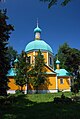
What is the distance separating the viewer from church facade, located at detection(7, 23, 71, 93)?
38.5 m

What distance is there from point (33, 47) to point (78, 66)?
13.2 m

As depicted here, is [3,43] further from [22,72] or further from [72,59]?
[72,59]

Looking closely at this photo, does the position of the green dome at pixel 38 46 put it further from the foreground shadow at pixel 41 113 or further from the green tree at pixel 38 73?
the foreground shadow at pixel 41 113

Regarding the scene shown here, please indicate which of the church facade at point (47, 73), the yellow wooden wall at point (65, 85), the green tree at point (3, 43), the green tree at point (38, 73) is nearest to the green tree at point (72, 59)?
the church facade at point (47, 73)

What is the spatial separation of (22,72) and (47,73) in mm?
5835

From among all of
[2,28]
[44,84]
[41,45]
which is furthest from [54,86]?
[2,28]

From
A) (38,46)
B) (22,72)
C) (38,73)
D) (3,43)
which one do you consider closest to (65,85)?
(38,73)

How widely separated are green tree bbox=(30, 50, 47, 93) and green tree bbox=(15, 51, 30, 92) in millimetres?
1184

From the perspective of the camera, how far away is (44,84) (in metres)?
38.5

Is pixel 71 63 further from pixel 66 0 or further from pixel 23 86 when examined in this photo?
pixel 66 0

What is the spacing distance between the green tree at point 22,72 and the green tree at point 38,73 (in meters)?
1.18

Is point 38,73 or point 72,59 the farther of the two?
Result: point 72,59

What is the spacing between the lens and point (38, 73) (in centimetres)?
3631

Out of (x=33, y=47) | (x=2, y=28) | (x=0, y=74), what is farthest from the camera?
(x=33, y=47)
